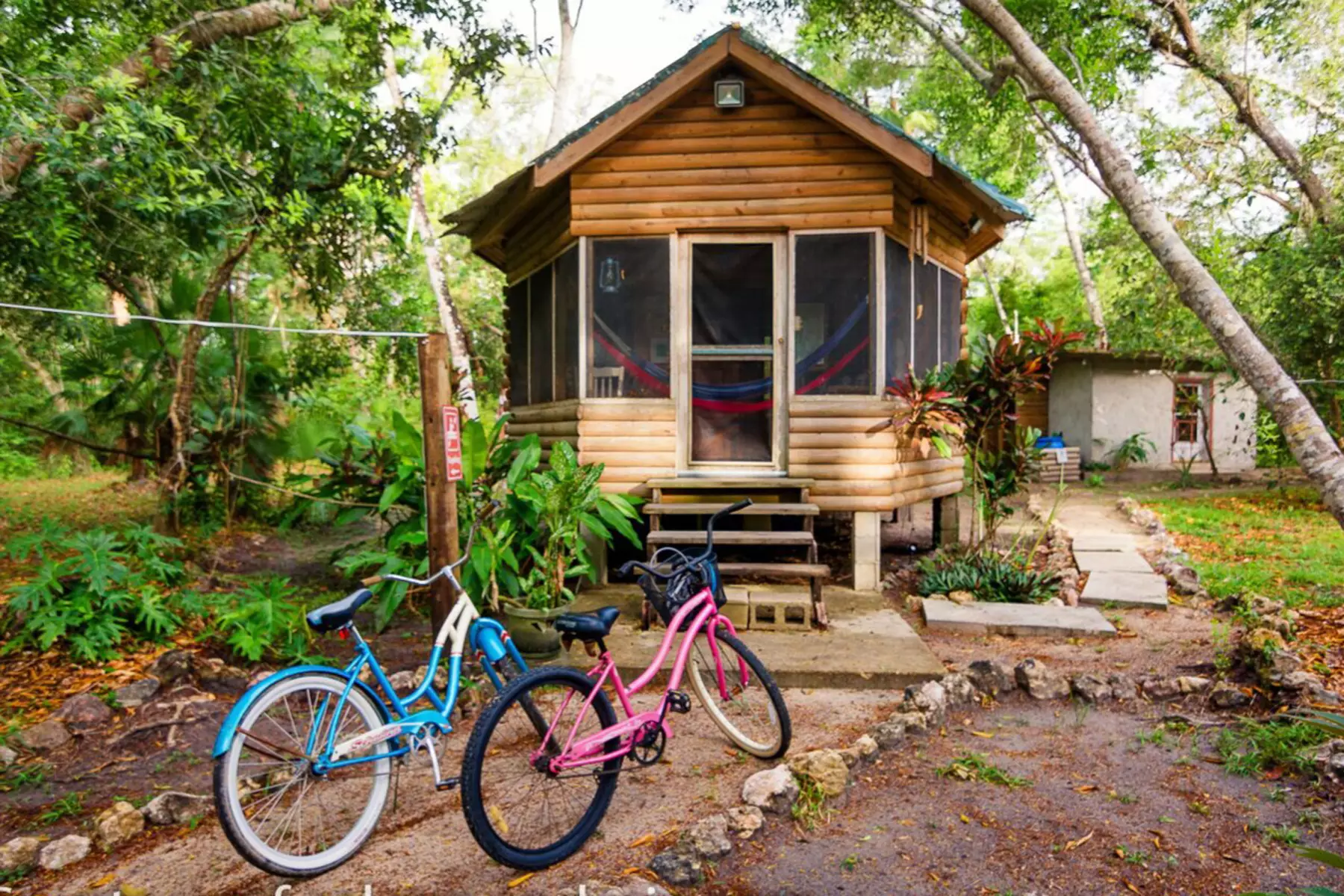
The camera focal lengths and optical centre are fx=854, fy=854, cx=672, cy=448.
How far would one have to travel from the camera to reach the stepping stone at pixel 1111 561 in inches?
314

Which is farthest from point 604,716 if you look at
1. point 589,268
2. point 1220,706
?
point 589,268

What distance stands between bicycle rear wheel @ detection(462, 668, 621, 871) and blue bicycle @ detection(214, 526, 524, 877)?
0.72 ft

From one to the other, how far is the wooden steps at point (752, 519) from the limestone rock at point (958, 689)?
1384 millimetres

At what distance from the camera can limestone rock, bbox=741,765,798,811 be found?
340cm

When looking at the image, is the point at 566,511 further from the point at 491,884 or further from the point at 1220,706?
the point at 1220,706

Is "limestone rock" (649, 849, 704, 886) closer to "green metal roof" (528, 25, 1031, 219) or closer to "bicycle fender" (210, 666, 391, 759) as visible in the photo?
"bicycle fender" (210, 666, 391, 759)

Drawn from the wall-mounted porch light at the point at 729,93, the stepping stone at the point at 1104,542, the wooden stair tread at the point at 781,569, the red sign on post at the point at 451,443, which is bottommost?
the stepping stone at the point at 1104,542

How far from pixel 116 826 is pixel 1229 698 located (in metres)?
5.32

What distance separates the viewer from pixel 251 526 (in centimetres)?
1072

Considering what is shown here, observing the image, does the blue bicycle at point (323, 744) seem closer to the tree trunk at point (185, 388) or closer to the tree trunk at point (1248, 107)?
the tree trunk at point (185, 388)

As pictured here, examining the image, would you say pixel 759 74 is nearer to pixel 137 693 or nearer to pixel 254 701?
pixel 254 701

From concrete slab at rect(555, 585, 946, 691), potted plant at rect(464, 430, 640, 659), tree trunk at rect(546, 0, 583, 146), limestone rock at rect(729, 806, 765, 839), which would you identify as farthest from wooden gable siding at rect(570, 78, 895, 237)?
tree trunk at rect(546, 0, 583, 146)

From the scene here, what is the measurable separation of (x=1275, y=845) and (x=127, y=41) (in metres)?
8.50

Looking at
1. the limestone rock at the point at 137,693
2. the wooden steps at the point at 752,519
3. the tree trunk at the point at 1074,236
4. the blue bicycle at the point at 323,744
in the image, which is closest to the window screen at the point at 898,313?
the wooden steps at the point at 752,519
